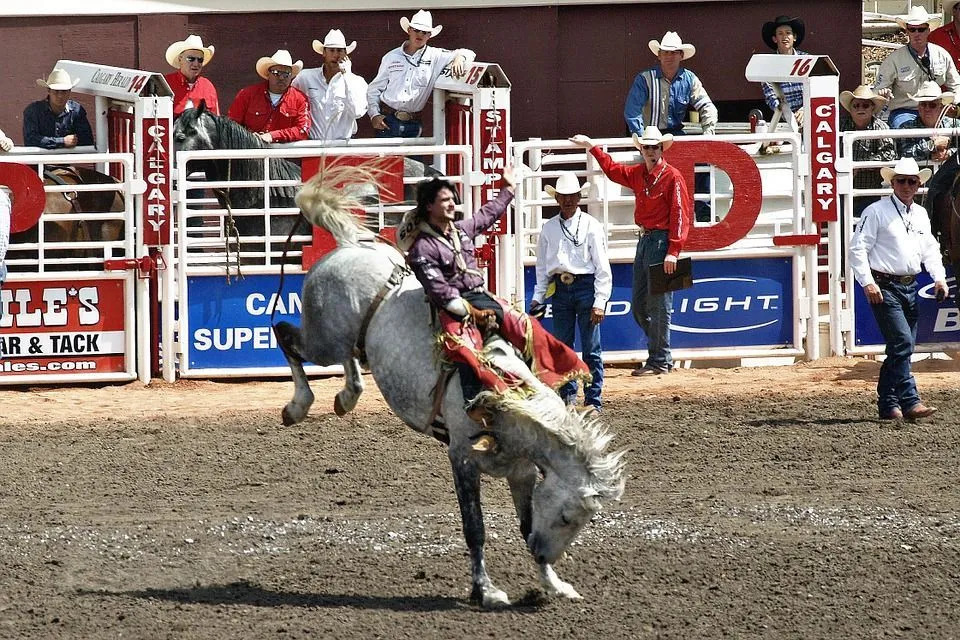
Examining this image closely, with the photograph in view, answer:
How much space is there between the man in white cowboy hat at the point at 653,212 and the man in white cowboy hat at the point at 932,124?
2328 millimetres

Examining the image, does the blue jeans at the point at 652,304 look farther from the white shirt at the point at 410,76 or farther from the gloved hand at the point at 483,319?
the gloved hand at the point at 483,319

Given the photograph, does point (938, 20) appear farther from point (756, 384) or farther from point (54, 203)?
point (54, 203)

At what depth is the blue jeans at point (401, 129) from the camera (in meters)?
14.1

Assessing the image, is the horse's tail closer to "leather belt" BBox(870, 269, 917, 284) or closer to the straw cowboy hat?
"leather belt" BBox(870, 269, 917, 284)

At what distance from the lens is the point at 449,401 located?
22.6 ft

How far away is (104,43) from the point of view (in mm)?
Answer: 16922

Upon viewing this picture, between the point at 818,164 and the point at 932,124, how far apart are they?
128cm

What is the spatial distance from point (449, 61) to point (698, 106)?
7.37ft

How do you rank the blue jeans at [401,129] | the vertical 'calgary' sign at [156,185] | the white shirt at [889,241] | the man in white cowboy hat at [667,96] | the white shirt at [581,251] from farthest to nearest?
the blue jeans at [401,129], the man in white cowboy hat at [667,96], the vertical 'calgary' sign at [156,185], the white shirt at [581,251], the white shirt at [889,241]

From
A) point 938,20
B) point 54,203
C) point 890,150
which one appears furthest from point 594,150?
point 938,20

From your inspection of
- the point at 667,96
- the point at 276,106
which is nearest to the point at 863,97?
the point at 667,96

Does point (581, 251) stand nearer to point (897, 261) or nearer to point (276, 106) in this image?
point (897, 261)

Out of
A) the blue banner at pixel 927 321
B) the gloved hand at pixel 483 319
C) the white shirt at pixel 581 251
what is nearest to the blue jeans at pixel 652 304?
the white shirt at pixel 581 251

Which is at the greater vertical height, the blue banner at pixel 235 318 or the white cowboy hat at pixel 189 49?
the white cowboy hat at pixel 189 49
